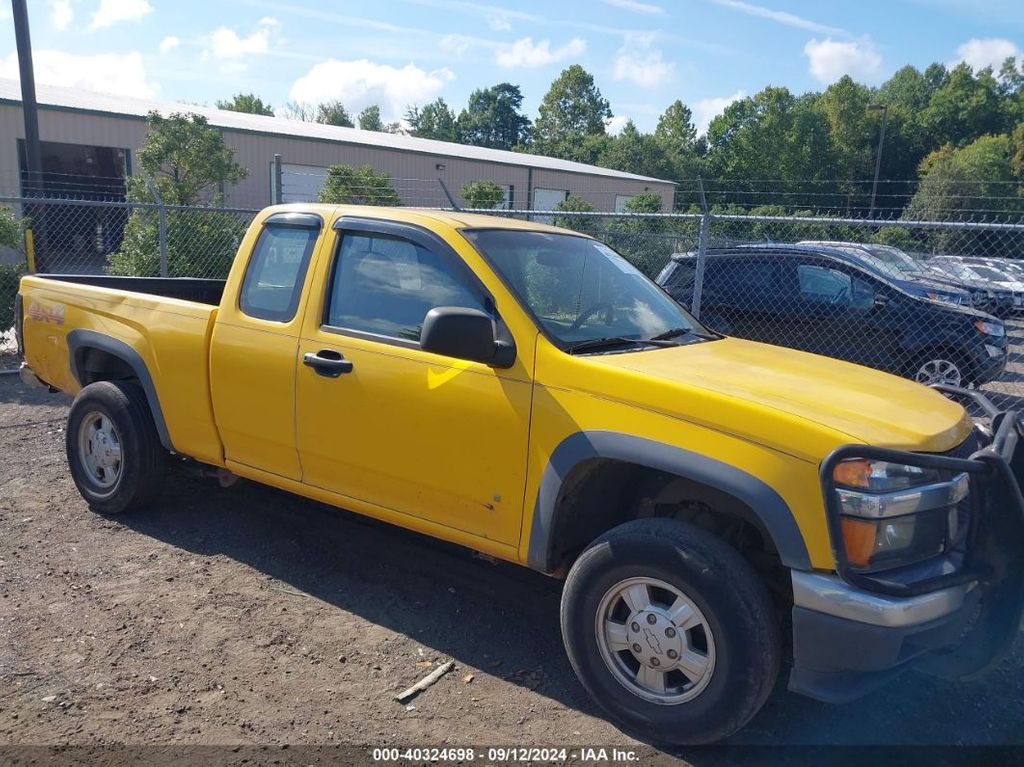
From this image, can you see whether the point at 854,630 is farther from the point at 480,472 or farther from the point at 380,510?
the point at 380,510

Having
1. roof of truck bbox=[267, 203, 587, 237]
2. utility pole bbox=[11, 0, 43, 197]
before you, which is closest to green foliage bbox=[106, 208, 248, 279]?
utility pole bbox=[11, 0, 43, 197]

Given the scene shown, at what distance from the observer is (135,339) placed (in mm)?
4867

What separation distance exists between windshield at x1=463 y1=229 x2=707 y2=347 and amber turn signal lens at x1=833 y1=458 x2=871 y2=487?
1.21 m

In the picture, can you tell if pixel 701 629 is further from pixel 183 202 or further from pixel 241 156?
pixel 241 156

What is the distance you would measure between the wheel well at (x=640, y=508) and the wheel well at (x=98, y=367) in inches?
124

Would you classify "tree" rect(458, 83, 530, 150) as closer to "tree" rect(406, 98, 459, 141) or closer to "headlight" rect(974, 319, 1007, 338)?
"tree" rect(406, 98, 459, 141)

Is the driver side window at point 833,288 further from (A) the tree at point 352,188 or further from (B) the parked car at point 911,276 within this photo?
(A) the tree at point 352,188

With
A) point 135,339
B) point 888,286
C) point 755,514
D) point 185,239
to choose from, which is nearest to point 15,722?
point 135,339

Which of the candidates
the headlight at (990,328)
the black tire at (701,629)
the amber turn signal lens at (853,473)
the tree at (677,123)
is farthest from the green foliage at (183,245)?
the tree at (677,123)

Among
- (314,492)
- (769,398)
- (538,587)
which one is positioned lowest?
(538,587)

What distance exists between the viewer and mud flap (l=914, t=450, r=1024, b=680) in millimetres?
2939

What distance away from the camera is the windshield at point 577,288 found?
3.75m

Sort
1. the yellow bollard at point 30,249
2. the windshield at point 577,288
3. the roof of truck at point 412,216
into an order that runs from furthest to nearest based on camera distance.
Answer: the yellow bollard at point 30,249 → the roof of truck at point 412,216 → the windshield at point 577,288

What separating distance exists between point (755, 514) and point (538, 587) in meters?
1.74
